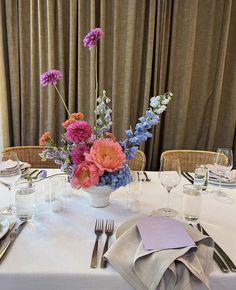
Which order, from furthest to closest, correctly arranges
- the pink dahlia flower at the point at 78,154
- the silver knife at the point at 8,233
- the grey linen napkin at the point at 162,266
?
the pink dahlia flower at the point at 78,154 < the silver knife at the point at 8,233 < the grey linen napkin at the point at 162,266

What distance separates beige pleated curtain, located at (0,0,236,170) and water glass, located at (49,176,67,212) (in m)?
1.20

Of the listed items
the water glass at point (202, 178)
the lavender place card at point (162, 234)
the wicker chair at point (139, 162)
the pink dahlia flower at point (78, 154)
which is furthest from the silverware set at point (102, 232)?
the wicker chair at point (139, 162)

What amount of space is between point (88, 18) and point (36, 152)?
1223 millimetres

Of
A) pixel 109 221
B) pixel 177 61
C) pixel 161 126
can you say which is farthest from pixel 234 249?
pixel 177 61

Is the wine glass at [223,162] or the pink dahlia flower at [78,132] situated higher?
the pink dahlia flower at [78,132]

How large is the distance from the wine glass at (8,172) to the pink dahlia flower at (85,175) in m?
0.28

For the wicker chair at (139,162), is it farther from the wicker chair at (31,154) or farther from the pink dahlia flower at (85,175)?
the pink dahlia flower at (85,175)

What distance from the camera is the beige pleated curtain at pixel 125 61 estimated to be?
7.14 ft

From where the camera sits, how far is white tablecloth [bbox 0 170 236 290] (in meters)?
0.71

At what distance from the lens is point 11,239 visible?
2.75 ft

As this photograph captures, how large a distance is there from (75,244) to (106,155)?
311 mm

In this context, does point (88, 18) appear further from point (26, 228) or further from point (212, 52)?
point (26, 228)

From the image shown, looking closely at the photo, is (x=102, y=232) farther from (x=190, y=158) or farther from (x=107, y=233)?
(x=190, y=158)

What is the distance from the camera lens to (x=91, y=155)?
911 millimetres
